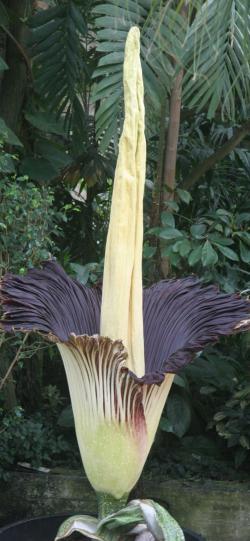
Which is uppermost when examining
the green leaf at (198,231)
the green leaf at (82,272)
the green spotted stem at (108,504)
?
the green leaf at (198,231)

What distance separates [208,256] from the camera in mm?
2434

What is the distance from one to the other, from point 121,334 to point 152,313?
0.66 feet

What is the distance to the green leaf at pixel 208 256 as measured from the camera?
2426 mm

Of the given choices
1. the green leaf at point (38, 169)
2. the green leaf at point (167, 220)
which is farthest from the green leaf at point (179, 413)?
the green leaf at point (38, 169)

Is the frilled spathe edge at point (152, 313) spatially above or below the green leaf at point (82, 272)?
below

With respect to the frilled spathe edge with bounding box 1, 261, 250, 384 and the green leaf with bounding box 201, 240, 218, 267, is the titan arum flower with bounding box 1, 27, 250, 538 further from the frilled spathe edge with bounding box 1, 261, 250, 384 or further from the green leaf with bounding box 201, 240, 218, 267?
the green leaf with bounding box 201, 240, 218, 267

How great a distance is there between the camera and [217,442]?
296 centimetres

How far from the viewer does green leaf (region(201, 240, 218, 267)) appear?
243 centimetres

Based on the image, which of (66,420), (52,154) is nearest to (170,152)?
(52,154)

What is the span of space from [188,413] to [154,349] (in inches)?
56.2

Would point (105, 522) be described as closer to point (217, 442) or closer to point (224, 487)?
point (224, 487)

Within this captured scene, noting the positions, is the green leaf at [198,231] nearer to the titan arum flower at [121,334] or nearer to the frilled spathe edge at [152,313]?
the frilled spathe edge at [152,313]

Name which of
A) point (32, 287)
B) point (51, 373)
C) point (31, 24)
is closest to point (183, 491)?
point (51, 373)

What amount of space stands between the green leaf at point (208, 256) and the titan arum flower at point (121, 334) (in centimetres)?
103
